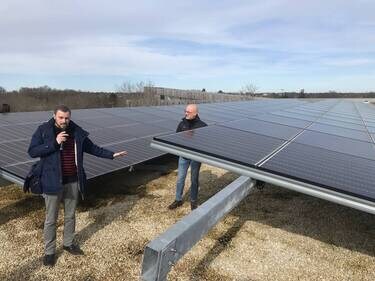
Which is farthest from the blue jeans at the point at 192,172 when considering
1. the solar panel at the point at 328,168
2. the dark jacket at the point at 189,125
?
the solar panel at the point at 328,168

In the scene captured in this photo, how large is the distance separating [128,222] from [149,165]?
168 inches

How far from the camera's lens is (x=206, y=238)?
698 centimetres

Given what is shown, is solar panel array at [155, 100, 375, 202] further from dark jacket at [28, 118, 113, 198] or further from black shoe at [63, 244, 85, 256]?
black shoe at [63, 244, 85, 256]

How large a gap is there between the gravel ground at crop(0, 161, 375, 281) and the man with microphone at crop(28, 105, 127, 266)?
0.50m

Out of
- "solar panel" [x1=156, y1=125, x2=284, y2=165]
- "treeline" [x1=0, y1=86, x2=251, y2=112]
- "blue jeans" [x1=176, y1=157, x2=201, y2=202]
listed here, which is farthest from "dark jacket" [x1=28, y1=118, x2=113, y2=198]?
"treeline" [x1=0, y1=86, x2=251, y2=112]

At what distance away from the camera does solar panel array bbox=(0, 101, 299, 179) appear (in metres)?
8.17

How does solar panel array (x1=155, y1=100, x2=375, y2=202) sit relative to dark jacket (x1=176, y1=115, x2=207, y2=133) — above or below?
below

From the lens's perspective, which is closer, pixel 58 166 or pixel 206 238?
pixel 58 166

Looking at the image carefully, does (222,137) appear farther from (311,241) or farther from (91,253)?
(91,253)

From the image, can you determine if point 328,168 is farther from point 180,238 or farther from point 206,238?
point 180,238

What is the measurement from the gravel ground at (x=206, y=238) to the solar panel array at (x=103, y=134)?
0.85m

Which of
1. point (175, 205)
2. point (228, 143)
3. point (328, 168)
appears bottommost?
point (175, 205)

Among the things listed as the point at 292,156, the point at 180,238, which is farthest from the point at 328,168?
the point at 180,238

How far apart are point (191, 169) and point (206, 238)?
1.72 meters
